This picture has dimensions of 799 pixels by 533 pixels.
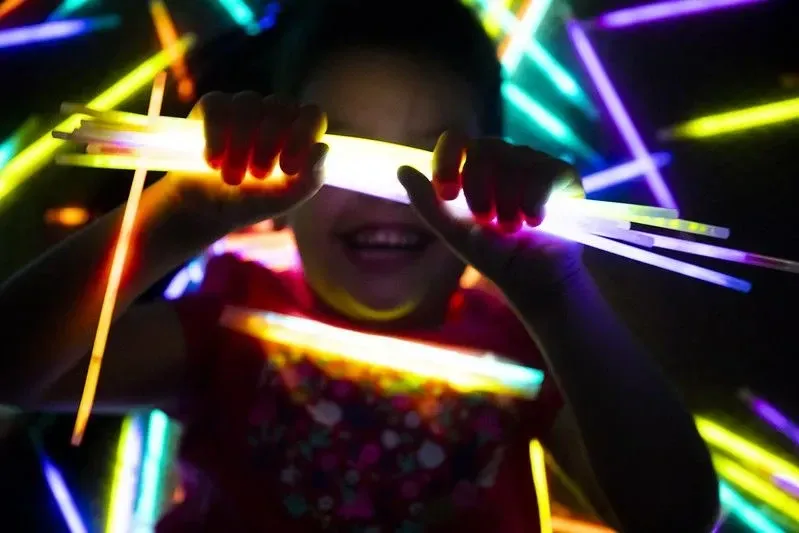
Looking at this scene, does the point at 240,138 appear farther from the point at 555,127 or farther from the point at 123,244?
the point at 555,127

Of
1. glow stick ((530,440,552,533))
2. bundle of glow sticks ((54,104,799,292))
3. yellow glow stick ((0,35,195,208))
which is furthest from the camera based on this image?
yellow glow stick ((0,35,195,208))

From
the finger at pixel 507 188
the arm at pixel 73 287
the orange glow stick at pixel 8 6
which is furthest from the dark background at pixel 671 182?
the finger at pixel 507 188

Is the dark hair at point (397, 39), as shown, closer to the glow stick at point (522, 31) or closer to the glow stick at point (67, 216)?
the glow stick at point (522, 31)

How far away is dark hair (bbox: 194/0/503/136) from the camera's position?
0.66m

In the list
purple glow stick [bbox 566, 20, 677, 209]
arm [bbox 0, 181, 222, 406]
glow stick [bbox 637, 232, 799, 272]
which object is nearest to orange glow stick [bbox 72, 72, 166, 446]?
arm [bbox 0, 181, 222, 406]

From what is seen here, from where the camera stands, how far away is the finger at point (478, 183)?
0.51 metres

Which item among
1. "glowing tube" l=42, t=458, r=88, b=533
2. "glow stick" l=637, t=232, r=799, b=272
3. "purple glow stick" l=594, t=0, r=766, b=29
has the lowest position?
"glowing tube" l=42, t=458, r=88, b=533

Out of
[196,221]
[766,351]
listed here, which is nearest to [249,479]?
[196,221]

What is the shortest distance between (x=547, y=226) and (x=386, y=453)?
0.28 metres

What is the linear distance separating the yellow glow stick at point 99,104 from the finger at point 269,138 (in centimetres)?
43

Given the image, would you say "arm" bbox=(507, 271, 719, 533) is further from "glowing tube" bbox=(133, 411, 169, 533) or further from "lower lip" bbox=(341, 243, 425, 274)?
"glowing tube" bbox=(133, 411, 169, 533)

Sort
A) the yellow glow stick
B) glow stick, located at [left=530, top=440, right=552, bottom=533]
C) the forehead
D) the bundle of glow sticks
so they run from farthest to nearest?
the yellow glow stick
glow stick, located at [left=530, top=440, right=552, bottom=533]
the forehead
the bundle of glow sticks

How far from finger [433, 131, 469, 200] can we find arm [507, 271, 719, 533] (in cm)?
11

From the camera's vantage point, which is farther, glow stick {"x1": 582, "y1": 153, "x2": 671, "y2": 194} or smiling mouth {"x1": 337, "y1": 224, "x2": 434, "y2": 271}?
glow stick {"x1": 582, "y1": 153, "x2": 671, "y2": 194}
